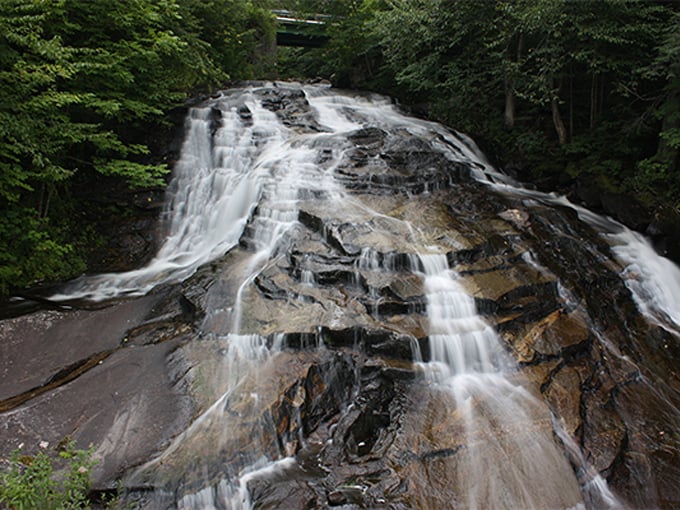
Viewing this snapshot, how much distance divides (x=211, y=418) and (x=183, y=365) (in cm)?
101

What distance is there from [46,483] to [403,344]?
12.9ft

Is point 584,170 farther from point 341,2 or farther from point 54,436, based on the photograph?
point 341,2

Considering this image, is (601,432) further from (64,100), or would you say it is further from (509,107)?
(509,107)

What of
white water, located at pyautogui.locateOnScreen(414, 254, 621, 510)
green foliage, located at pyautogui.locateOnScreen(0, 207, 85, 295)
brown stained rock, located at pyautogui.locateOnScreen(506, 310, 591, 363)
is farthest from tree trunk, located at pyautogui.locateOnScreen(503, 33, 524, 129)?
green foliage, located at pyautogui.locateOnScreen(0, 207, 85, 295)

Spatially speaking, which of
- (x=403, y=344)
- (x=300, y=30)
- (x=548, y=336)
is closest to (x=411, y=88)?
(x=548, y=336)

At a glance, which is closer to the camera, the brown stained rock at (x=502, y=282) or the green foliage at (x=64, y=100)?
the brown stained rock at (x=502, y=282)

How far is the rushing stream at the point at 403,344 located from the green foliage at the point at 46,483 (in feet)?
1.45

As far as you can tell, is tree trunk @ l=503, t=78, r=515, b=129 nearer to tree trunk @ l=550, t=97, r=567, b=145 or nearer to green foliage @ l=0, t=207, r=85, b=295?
tree trunk @ l=550, t=97, r=567, b=145

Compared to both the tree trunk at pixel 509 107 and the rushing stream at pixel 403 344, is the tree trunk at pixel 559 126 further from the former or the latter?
the rushing stream at pixel 403 344

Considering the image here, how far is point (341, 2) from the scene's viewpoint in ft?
62.0

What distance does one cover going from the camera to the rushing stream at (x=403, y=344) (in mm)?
4195

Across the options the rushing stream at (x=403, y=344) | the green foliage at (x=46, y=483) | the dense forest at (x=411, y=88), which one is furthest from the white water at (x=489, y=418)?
the dense forest at (x=411, y=88)

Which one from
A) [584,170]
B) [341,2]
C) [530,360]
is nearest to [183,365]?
[530,360]

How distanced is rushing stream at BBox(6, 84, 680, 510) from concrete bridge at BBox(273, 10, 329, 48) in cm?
1580
